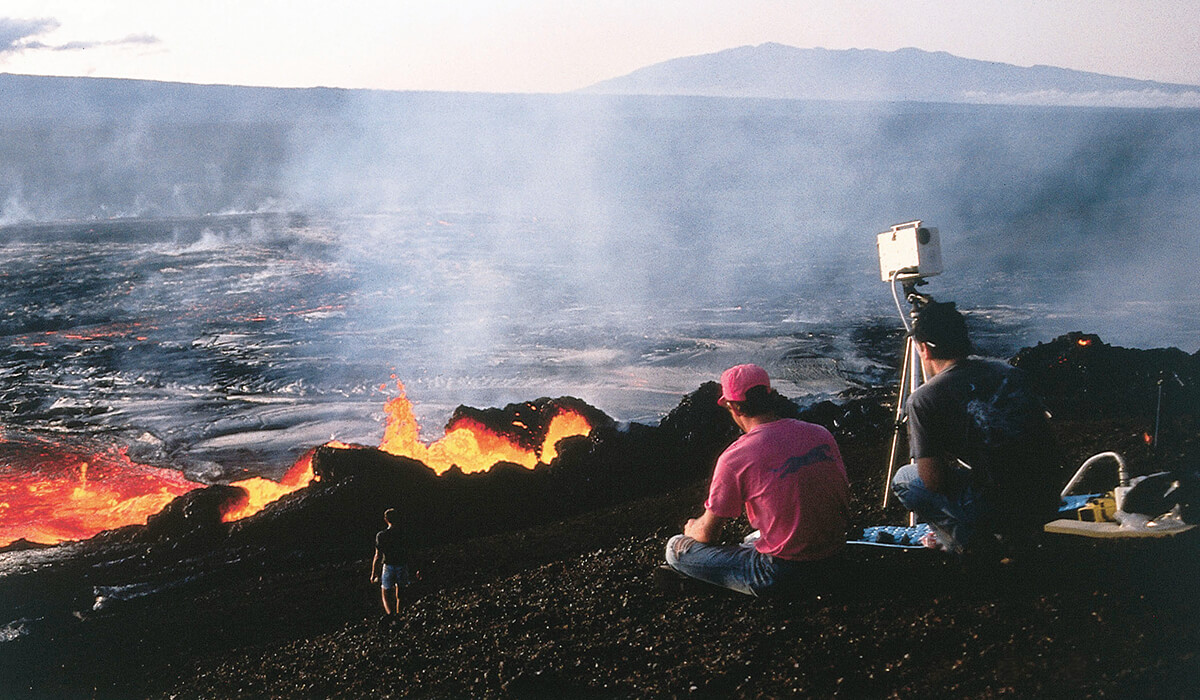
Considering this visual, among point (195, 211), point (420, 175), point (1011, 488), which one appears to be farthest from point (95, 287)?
point (1011, 488)

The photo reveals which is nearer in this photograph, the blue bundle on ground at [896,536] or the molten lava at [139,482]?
the blue bundle on ground at [896,536]

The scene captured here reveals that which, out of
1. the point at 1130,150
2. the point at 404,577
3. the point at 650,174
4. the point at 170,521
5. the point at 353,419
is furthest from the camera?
the point at 650,174

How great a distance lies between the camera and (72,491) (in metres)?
12.6

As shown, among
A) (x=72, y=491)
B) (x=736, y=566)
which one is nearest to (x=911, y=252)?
(x=736, y=566)

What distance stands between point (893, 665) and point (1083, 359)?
10.1m

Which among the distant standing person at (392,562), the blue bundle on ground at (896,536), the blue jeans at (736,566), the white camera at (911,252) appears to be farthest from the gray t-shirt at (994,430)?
the distant standing person at (392,562)

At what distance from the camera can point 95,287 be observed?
30438mm

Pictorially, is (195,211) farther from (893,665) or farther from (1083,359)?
(893,665)

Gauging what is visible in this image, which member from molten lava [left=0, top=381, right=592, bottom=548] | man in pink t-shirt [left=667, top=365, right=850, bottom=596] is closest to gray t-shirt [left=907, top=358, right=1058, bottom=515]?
man in pink t-shirt [left=667, top=365, right=850, bottom=596]

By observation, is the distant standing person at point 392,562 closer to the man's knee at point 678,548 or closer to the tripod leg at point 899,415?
the man's knee at point 678,548

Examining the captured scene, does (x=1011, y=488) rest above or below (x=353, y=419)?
above

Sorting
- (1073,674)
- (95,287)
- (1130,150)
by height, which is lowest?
(1073,674)

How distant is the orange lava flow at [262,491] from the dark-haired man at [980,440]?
27.6 ft

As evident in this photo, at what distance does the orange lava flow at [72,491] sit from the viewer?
35.8 ft
